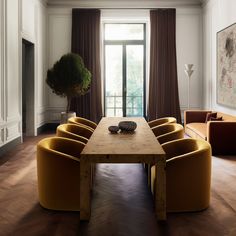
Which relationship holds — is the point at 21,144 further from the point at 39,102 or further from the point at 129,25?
the point at 129,25

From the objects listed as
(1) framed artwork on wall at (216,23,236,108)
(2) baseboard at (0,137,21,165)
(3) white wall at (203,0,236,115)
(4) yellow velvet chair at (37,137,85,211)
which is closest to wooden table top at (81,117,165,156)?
(4) yellow velvet chair at (37,137,85,211)

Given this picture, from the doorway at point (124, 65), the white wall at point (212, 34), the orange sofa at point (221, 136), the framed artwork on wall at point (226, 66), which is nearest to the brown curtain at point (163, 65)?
the doorway at point (124, 65)

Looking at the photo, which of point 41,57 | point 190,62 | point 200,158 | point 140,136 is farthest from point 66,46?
point 200,158

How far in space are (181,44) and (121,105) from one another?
2275mm

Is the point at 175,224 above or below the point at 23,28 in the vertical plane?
below

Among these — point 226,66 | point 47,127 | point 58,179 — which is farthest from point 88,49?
point 58,179

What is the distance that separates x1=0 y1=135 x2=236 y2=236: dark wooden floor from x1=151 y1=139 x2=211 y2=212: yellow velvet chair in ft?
0.30

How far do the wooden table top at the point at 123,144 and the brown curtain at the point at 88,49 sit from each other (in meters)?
4.76

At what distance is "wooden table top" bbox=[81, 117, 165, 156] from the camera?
251cm

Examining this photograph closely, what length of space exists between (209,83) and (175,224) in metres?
5.87

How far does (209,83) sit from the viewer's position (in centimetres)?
784

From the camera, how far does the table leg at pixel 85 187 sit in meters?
2.47

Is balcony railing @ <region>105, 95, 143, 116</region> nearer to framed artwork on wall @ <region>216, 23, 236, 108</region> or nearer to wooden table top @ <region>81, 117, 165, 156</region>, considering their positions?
framed artwork on wall @ <region>216, 23, 236, 108</region>

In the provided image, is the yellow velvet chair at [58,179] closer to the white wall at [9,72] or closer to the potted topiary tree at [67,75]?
the white wall at [9,72]
